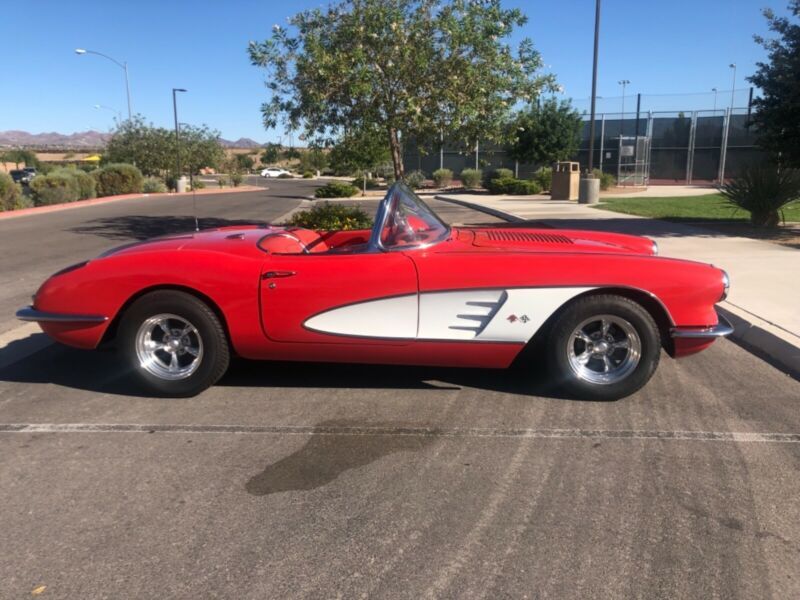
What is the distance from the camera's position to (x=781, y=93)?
12.4 meters

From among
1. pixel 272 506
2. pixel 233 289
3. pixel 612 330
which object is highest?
pixel 233 289

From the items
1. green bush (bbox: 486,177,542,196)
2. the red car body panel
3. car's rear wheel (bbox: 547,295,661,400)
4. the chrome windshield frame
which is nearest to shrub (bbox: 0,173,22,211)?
green bush (bbox: 486,177,542,196)

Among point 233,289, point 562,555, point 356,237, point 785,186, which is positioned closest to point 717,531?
point 562,555

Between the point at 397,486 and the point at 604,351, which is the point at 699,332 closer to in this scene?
the point at 604,351

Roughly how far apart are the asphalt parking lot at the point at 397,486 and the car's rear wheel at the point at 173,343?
0.16m

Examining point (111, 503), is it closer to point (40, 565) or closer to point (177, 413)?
point (40, 565)

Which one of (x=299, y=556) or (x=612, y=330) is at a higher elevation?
(x=612, y=330)

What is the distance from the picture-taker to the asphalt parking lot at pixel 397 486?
104 inches

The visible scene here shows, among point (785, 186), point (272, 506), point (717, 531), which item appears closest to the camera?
point (717, 531)

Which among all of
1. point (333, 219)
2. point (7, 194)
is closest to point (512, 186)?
point (7, 194)

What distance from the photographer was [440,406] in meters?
4.43

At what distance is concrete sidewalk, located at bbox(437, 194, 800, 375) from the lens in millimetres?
5816

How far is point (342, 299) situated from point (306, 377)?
1010 millimetres

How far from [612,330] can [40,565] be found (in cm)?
344
